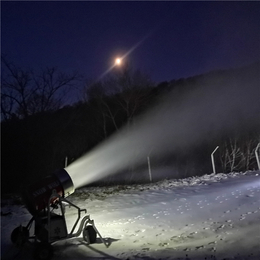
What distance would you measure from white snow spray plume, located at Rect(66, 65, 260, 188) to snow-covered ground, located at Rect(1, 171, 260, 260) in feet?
21.2

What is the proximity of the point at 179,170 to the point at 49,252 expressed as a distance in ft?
49.0

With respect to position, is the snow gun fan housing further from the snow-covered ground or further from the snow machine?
the snow-covered ground

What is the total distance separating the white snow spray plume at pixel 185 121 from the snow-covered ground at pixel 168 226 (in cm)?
645

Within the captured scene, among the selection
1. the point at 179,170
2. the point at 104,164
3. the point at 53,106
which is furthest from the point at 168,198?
the point at 53,106

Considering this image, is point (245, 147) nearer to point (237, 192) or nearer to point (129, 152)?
point (129, 152)

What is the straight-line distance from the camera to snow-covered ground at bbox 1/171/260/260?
4613 mm

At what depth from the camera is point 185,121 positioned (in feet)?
86.6

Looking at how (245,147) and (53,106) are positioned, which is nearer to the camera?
(245,147)

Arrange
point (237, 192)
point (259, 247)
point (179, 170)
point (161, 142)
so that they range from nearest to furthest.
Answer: point (259, 247), point (237, 192), point (179, 170), point (161, 142)

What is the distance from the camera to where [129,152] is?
19719mm

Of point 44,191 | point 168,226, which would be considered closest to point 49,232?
point 44,191

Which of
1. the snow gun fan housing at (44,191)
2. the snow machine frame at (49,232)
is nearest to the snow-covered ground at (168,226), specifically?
the snow machine frame at (49,232)

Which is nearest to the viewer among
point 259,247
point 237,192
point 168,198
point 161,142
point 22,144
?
point 259,247

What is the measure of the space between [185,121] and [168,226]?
20.8m
